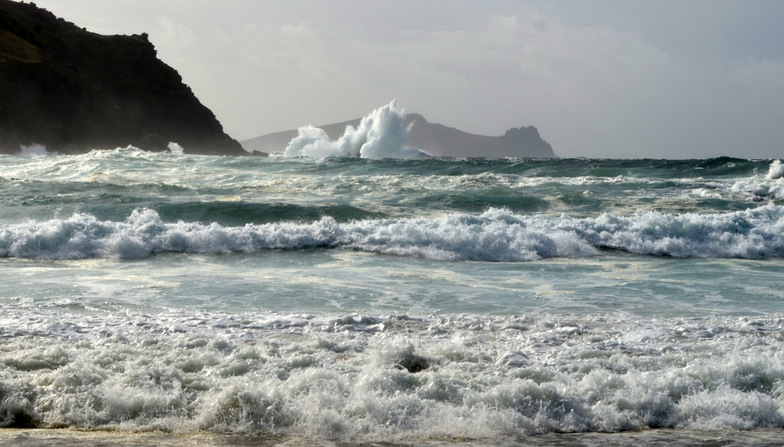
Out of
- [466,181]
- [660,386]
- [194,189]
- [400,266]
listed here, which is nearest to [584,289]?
[400,266]

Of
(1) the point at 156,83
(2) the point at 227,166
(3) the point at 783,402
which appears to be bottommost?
(3) the point at 783,402

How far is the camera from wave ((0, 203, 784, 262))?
413 inches

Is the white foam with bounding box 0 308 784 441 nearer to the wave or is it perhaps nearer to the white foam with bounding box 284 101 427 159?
the wave

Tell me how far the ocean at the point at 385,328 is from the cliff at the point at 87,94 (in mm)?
59144

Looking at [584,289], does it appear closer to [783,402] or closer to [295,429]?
[783,402]

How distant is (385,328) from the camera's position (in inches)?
233

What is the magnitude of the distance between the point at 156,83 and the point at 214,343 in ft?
286

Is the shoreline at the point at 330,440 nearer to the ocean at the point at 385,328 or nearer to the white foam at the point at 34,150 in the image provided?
the ocean at the point at 385,328

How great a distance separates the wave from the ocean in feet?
0.15

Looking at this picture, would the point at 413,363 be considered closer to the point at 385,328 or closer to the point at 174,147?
the point at 385,328

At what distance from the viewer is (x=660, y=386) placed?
430cm

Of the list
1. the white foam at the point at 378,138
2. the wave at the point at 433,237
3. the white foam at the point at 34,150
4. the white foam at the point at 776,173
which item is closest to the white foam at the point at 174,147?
the white foam at the point at 34,150

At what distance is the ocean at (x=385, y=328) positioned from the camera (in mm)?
3770

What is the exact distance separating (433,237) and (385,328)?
5.52 meters
